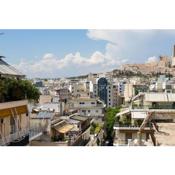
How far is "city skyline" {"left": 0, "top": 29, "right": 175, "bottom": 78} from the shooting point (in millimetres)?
4906

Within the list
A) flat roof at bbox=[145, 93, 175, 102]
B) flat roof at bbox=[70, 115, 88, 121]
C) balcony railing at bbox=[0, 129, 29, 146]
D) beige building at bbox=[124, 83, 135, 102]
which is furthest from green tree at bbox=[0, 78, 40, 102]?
flat roof at bbox=[145, 93, 175, 102]

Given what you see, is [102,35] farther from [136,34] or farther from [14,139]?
[14,139]

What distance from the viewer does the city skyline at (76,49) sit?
16.1 feet

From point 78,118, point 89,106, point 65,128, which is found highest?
point 89,106

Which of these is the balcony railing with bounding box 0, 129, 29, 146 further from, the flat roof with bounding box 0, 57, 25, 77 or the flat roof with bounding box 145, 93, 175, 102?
the flat roof with bounding box 145, 93, 175, 102

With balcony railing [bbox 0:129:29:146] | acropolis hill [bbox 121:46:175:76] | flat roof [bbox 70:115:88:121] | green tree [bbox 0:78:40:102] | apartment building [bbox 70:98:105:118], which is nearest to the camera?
balcony railing [bbox 0:129:29:146]

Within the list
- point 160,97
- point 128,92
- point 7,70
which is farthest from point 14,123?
point 160,97

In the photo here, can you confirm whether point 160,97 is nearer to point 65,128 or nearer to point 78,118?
point 78,118

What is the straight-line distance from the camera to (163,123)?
5.29 m

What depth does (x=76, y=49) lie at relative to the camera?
507 centimetres

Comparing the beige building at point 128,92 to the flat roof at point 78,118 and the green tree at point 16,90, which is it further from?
the green tree at point 16,90

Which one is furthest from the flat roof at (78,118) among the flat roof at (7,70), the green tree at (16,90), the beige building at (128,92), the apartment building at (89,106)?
the flat roof at (7,70)
